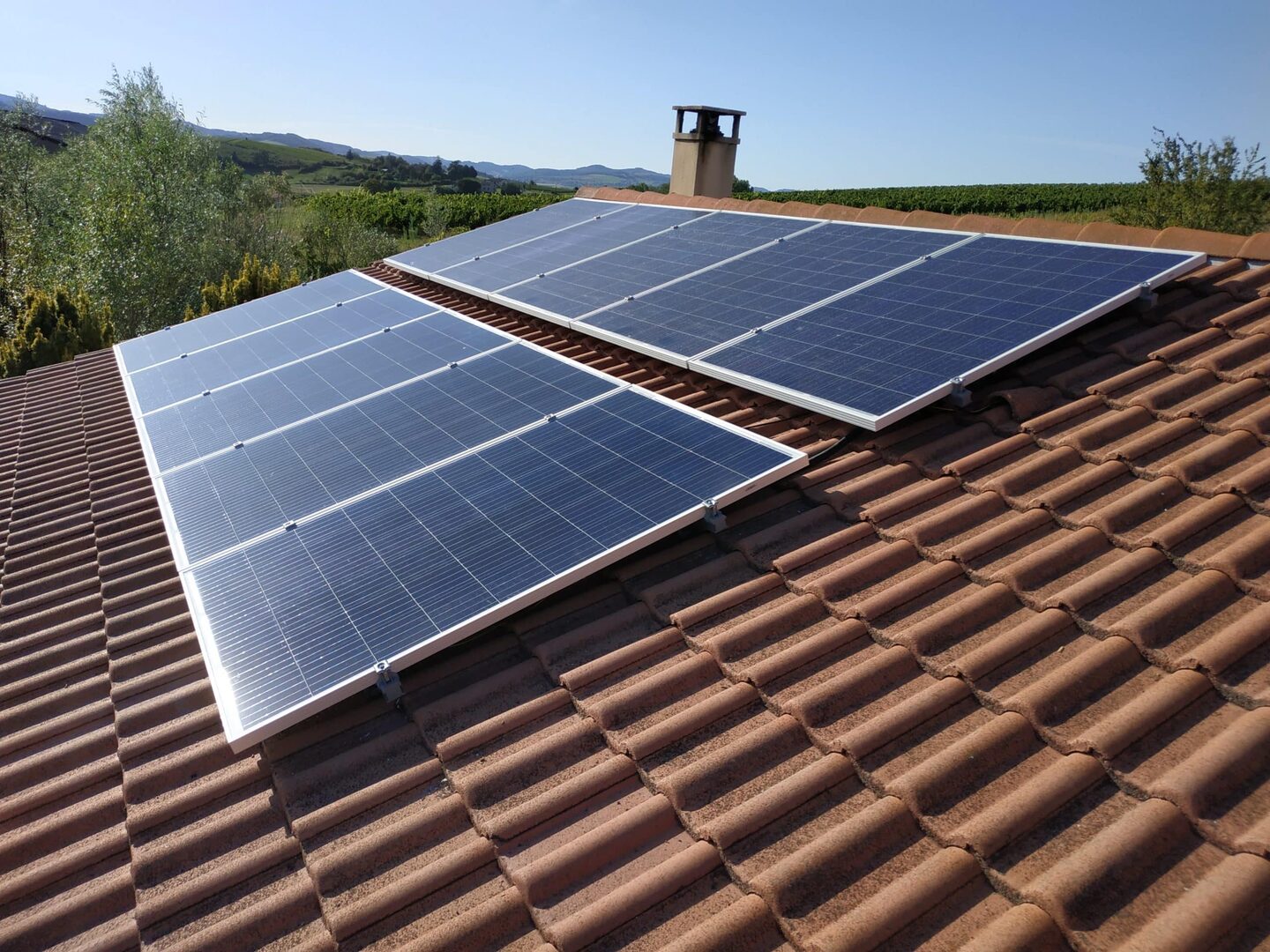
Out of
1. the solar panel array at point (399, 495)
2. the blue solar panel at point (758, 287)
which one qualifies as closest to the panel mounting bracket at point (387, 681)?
the solar panel array at point (399, 495)

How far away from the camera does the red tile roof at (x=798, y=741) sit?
3.02m

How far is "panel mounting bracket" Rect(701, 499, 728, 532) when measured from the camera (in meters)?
5.05

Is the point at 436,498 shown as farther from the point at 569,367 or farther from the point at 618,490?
the point at 569,367

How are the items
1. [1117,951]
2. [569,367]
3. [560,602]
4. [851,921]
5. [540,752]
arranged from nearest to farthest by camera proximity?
[1117,951], [851,921], [540,752], [560,602], [569,367]

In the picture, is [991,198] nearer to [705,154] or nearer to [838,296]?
[705,154]

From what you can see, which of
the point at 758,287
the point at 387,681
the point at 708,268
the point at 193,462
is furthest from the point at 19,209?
the point at 387,681

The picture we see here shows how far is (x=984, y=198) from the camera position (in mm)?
65312

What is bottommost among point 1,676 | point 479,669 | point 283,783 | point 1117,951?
point 1,676

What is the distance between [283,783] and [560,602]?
1.83 meters

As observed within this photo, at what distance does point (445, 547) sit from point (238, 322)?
9179 mm

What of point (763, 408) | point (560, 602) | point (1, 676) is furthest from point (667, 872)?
point (1, 676)

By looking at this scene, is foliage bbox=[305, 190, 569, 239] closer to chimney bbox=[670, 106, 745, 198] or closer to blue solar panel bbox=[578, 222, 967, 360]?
chimney bbox=[670, 106, 745, 198]

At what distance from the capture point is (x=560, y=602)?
5000 millimetres

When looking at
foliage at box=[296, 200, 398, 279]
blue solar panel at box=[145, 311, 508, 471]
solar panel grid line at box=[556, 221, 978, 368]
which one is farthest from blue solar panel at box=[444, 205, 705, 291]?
foliage at box=[296, 200, 398, 279]
